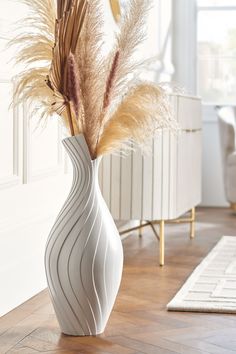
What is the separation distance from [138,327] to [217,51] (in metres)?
4.15

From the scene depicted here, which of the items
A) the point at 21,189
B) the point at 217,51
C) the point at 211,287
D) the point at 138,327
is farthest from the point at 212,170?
the point at 138,327

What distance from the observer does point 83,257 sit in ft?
8.11

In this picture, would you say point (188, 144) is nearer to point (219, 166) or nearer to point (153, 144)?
point (153, 144)

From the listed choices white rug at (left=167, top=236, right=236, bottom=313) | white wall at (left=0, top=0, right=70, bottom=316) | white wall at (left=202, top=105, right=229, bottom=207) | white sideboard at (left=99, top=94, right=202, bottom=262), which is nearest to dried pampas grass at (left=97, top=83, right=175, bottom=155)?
white wall at (left=0, top=0, right=70, bottom=316)

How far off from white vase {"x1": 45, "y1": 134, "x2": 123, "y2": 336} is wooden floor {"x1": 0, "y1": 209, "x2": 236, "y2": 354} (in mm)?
70

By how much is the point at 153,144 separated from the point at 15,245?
1.15 metres

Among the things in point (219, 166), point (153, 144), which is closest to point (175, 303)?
point (153, 144)

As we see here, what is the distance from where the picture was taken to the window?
6.43 meters

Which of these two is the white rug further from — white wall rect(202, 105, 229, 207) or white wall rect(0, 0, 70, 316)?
white wall rect(202, 105, 229, 207)

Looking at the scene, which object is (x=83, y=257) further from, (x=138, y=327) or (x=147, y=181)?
(x=147, y=181)

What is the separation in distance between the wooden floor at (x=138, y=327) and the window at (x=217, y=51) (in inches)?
116

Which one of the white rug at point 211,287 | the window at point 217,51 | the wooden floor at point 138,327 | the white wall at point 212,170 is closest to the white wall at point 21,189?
the wooden floor at point 138,327

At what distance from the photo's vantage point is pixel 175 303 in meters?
2.95

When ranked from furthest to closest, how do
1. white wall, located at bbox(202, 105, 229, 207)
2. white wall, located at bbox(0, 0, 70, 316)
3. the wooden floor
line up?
1. white wall, located at bbox(202, 105, 229, 207)
2. white wall, located at bbox(0, 0, 70, 316)
3. the wooden floor
